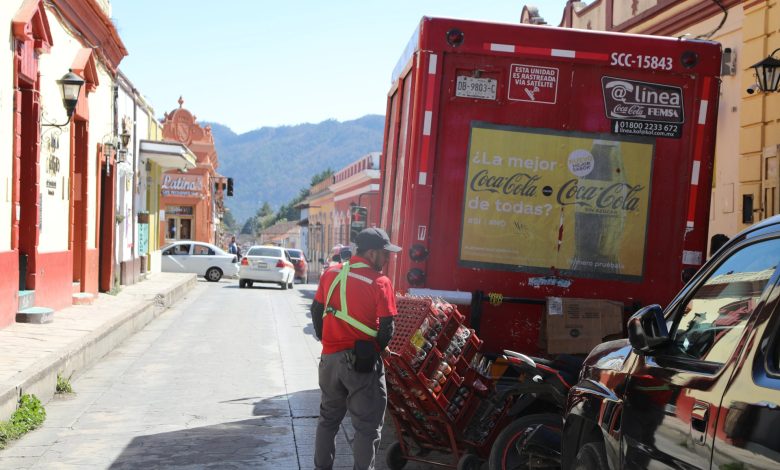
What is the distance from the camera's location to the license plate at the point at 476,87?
7555mm

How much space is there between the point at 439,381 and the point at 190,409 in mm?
3632

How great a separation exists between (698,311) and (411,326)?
2.68 metres

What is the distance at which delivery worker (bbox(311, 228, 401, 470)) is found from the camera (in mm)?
5996

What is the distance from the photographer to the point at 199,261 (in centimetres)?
3794

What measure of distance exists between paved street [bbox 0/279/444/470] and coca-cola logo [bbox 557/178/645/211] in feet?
7.71

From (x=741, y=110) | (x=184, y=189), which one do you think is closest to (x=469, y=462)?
(x=741, y=110)

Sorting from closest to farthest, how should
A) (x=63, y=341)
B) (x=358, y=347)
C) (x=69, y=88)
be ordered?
(x=358, y=347), (x=63, y=341), (x=69, y=88)

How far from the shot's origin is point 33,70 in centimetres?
1421

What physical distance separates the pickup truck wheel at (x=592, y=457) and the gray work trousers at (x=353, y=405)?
1.73 metres

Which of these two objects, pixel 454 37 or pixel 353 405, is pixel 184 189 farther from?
pixel 353 405

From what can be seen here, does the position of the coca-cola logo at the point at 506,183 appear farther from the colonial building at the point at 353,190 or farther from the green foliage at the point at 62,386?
the colonial building at the point at 353,190

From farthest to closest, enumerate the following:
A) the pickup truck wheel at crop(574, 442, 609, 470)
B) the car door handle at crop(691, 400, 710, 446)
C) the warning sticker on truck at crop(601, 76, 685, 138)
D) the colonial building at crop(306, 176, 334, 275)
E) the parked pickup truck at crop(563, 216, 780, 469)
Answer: the colonial building at crop(306, 176, 334, 275), the warning sticker on truck at crop(601, 76, 685, 138), the pickup truck wheel at crop(574, 442, 609, 470), the car door handle at crop(691, 400, 710, 446), the parked pickup truck at crop(563, 216, 780, 469)

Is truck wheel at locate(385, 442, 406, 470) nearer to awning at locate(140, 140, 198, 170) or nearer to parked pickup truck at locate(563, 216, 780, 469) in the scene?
parked pickup truck at locate(563, 216, 780, 469)

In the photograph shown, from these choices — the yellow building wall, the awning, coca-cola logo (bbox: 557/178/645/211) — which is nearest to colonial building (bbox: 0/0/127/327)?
the awning
